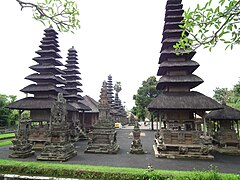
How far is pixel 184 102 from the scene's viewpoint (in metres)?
13.5

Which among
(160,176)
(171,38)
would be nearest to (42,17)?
(160,176)

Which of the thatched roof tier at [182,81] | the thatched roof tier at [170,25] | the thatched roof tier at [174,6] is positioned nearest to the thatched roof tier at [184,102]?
the thatched roof tier at [182,81]

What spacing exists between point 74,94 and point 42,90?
24.6 ft

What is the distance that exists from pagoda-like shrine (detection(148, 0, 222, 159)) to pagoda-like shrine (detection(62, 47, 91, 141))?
12702mm

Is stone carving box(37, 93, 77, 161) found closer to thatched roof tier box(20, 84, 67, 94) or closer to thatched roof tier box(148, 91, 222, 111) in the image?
thatched roof tier box(20, 84, 67, 94)

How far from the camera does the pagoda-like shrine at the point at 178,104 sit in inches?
511

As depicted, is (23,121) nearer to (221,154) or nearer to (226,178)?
(226,178)

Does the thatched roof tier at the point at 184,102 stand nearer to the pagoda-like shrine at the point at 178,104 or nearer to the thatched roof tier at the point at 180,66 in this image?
the pagoda-like shrine at the point at 178,104

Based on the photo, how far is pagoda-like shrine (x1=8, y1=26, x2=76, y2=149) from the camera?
16.9 metres

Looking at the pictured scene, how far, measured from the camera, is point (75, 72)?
26.8 meters

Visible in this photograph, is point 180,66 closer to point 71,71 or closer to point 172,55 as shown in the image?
point 172,55

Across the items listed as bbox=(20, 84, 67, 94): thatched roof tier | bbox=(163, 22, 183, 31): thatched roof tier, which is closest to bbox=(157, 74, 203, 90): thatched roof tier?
bbox=(163, 22, 183, 31): thatched roof tier

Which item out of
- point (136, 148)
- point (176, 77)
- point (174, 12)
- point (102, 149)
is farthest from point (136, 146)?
point (174, 12)

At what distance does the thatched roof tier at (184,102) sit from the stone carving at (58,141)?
7.00 m
